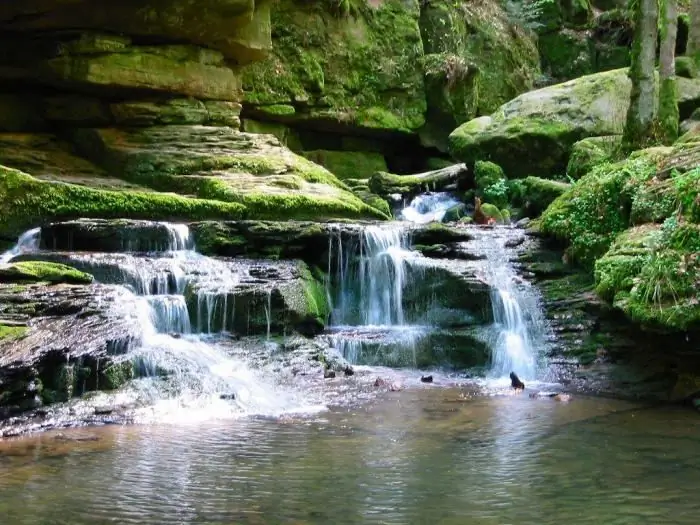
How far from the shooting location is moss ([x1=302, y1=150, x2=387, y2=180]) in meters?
20.1

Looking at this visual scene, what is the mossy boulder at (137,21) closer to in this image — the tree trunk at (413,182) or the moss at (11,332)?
the tree trunk at (413,182)

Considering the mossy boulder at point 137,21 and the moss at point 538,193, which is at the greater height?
the mossy boulder at point 137,21

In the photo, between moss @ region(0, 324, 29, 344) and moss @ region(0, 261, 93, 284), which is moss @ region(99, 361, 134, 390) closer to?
moss @ region(0, 324, 29, 344)

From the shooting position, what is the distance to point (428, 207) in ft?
53.7

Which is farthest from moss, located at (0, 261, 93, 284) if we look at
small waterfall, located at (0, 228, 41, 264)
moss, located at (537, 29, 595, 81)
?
moss, located at (537, 29, 595, 81)

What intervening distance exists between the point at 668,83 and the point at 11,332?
1192 centimetres

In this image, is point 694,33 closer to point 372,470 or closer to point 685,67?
point 685,67

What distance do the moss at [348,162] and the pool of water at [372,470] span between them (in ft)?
45.1

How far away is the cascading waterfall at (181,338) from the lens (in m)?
7.22

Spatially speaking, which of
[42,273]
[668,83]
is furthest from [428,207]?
[42,273]

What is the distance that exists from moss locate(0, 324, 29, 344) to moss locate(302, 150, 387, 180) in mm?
13314

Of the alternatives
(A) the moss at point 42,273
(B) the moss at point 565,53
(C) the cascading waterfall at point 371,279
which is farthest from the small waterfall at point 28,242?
(B) the moss at point 565,53

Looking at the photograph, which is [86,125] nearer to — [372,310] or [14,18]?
[14,18]

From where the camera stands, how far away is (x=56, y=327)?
7324mm
